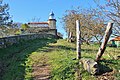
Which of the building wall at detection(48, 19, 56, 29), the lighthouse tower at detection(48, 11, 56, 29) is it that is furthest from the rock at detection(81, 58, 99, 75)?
the building wall at detection(48, 19, 56, 29)

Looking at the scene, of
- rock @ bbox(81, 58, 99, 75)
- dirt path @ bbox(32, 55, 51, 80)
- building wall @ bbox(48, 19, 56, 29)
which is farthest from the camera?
building wall @ bbox(48, 19, 56, 29)

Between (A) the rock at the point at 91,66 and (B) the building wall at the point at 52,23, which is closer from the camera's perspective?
(A) the rock at the point at 91,66

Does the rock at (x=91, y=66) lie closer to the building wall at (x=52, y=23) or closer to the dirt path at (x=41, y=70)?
the dirt path at (x=41, y=70)

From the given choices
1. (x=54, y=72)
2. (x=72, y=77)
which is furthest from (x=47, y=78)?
(x=72, y=77)

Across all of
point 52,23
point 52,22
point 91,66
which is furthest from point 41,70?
point 52,22

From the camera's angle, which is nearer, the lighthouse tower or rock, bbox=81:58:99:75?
rock, bbox=81:58:99:75

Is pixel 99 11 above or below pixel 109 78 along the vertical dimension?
above

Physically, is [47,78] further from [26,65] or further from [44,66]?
[26,65]

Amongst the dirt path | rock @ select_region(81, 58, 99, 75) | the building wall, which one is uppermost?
the building wall

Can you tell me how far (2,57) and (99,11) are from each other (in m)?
7.67

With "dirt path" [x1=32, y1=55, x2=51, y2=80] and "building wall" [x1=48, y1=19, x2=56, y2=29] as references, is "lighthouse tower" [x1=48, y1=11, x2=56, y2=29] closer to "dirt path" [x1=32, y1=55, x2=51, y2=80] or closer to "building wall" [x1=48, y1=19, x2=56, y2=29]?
"building wall" [x1=48, y1=19, x2=56, y2=29]

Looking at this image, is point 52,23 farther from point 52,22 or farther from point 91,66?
point 91,66

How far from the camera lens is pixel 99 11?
468 inches

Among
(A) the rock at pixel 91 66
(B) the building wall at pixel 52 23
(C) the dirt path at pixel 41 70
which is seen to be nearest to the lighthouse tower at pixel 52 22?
(B) the building wall at pixel 52 23
